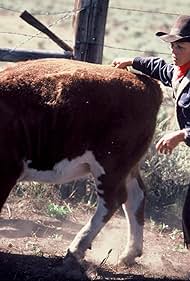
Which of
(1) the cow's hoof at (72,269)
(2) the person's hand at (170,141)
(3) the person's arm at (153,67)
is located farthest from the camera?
(3) the person's arm at (153,67)

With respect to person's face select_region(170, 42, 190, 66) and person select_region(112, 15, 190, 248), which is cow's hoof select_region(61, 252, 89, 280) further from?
person's face select_region(170, 42, 190, 66)

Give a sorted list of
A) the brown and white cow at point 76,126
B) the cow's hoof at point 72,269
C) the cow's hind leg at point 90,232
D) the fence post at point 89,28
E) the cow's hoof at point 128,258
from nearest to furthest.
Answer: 1. the brown and white cow at point 76,126
2. the cow's hoof at point 72,269
3. the cow's hind leg at point 90,232
4. the cow's hoof at point 128,258
5. the fence post at point 89,28

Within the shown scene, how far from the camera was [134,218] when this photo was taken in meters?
7.22

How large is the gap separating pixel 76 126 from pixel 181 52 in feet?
3.26

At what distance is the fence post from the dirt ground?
1.59 meters

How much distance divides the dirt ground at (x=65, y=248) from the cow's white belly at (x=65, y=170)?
69 centimetres

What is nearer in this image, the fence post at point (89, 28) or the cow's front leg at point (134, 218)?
the cow's front leg at point (134, 218)

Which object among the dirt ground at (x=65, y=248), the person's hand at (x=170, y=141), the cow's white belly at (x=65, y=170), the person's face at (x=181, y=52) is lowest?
the dirt ground at (x=65, y=248)

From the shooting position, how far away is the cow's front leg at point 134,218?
7.12 metres

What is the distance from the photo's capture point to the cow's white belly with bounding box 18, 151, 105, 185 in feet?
21.8

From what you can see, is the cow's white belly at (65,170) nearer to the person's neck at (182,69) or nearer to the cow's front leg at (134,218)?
the cow's front leg at (134,218)

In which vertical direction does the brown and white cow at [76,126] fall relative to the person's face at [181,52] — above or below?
below

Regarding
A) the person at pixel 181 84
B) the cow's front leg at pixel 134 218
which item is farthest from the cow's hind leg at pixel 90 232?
the person at pixel 181 84

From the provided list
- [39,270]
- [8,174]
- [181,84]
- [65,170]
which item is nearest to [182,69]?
[181,84]
